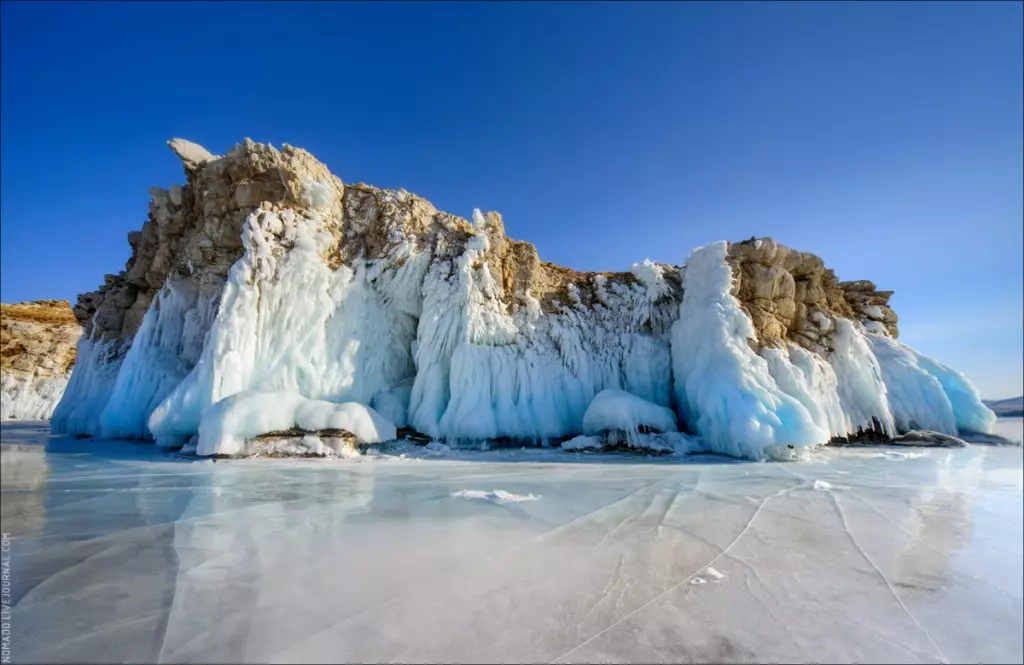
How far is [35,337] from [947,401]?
46.0 metres

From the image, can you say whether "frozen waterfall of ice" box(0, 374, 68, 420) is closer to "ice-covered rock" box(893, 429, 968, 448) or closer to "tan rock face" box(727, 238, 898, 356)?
"tan rock face" box(727, 238, 898, 356)

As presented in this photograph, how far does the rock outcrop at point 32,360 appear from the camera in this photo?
29188mm

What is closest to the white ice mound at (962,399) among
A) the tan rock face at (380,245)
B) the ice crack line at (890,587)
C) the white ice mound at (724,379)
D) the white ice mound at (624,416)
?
the tan rock face at (380,245)

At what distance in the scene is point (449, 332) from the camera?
13250 mm

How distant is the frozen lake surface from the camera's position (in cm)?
240

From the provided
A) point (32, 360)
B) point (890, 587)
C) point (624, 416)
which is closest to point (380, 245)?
point (624, 416)

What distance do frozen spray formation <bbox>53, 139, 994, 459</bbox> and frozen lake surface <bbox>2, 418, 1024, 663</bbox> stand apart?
5.33 m

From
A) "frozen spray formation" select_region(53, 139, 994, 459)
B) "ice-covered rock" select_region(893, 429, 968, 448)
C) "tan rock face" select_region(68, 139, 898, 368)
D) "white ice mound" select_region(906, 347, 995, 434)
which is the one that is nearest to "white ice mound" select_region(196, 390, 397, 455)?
"frozen spray formation" select_region(53, 139, 994, 459)

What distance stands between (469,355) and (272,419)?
4.88m

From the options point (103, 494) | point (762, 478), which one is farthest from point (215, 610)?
point (762, 478)

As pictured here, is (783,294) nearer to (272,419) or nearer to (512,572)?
(512,572)

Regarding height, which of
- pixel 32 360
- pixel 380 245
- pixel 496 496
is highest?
pixel 380 245

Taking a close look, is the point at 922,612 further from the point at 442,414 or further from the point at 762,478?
the point at 442,414

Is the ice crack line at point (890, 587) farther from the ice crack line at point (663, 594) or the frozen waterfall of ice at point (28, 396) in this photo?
the frozen waterfall of ice at point (28, 396)
